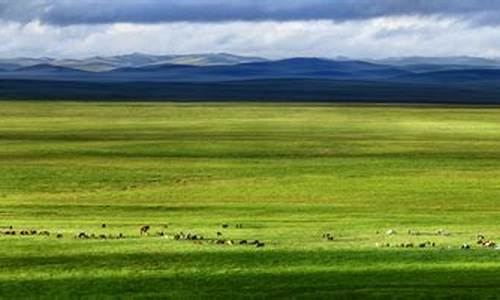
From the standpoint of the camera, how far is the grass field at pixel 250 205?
874 inches

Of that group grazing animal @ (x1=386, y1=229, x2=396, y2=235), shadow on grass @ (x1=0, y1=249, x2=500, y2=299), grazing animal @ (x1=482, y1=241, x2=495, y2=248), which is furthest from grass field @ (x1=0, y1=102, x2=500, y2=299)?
grazing animal @ (x1=482, y1=241, x2=495, y2=248)

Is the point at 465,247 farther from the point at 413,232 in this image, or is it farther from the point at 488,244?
the point at 413,232

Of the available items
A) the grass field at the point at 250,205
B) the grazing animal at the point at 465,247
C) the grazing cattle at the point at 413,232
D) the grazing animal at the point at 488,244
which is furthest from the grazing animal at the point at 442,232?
the grazing animal at the point at 465,247

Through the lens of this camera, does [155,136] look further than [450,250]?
Yes

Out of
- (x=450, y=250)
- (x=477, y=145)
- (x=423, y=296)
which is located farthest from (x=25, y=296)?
(x=477, y=145)

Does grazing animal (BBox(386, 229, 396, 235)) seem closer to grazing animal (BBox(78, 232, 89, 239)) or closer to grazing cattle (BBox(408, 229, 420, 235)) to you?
grazing cattle (BBox(408, 229, 420, 235))

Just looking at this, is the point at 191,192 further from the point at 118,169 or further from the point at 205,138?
the point at 205,138

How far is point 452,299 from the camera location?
20.8 metres

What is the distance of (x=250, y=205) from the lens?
4512 centimetres

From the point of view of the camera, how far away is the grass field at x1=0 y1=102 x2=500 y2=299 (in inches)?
874

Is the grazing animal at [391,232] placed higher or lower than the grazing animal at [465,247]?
lower

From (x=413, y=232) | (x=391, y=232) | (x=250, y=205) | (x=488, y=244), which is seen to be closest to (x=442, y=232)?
(x=413, y=232)

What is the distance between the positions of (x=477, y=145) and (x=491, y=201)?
37.2 m

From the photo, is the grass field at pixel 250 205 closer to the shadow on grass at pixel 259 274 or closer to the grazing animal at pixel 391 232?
the shadow on grass at pixel 259 274
